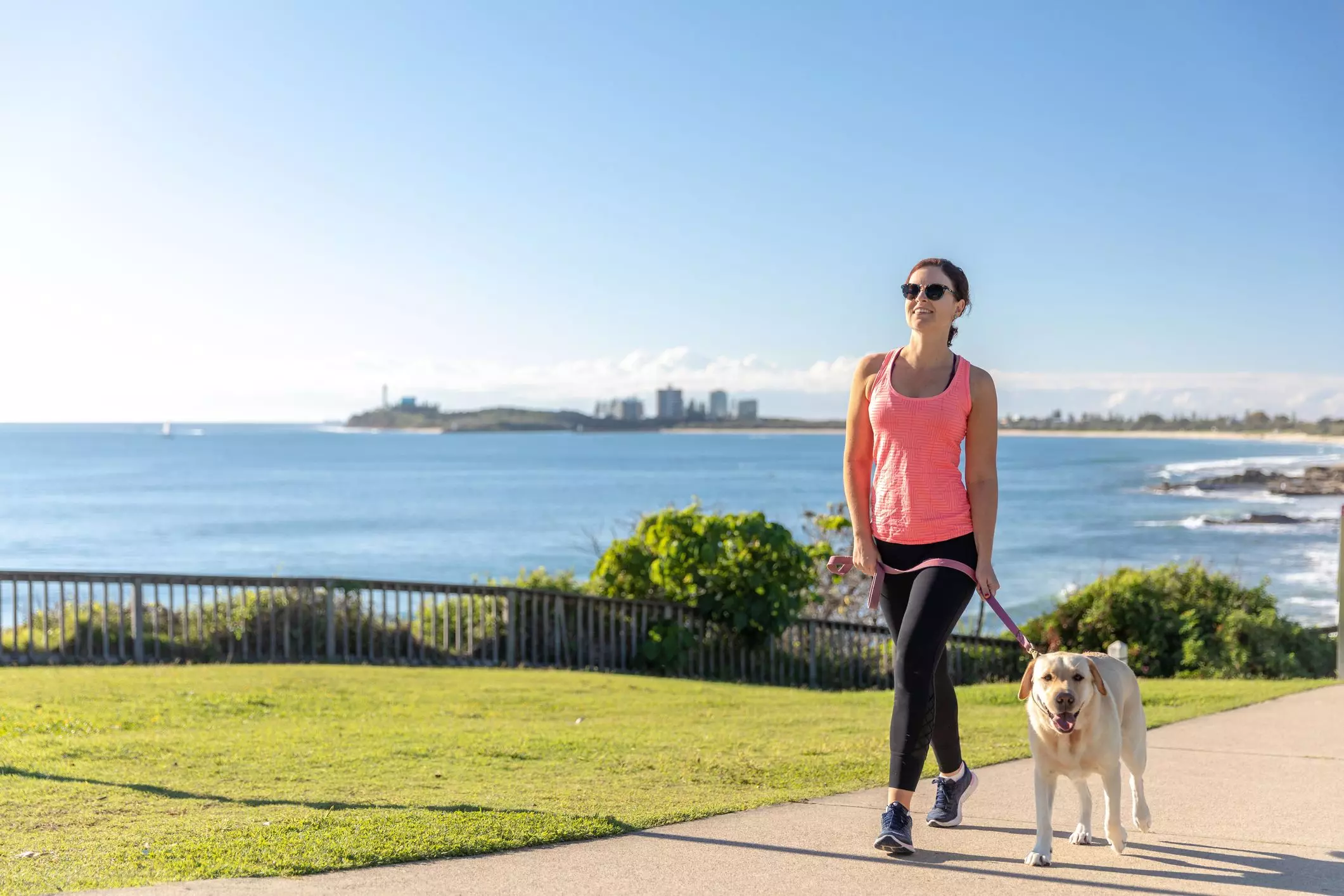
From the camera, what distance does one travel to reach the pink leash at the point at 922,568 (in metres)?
4.48

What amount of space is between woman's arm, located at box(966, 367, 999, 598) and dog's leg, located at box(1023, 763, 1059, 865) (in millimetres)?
698

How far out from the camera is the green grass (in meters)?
4.47

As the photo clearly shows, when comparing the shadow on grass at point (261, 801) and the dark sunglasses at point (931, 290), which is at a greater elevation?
the dark sunglasses at point (931, 290)

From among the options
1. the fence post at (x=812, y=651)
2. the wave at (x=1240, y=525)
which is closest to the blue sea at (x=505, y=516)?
the wave at (x=1240, y=525)

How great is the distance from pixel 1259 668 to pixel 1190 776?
7.51 metres

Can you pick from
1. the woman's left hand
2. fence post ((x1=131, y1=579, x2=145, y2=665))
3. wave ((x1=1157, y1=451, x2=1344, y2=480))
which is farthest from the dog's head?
wave ((x1=1157, y1=451, x2=1344, y2=480))

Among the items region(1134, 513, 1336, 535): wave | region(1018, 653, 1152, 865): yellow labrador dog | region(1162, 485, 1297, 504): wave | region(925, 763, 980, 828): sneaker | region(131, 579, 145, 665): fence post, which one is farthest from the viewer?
region(1162, 485, 1297, 504): wave

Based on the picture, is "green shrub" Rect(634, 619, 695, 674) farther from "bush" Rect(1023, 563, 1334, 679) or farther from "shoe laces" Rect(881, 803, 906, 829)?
"shoe laces" Rect(881, 803, 906, 829)

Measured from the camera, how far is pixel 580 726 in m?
8.45

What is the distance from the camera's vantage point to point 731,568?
45.9 feet

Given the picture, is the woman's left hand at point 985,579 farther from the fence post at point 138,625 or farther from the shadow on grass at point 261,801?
the fence post at point 138,625

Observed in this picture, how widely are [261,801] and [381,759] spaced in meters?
1.31

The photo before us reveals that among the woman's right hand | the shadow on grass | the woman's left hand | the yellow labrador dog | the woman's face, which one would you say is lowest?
the shadow on grass

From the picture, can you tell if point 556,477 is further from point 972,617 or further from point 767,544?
point 767,544
